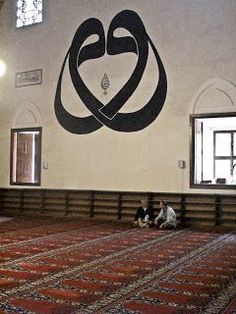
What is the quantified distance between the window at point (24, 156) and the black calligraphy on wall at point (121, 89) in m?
1.28

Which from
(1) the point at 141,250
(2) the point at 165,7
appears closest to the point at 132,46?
(2) the point at 165,7

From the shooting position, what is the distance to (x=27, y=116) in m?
10.7

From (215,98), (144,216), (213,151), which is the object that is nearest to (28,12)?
(215,98)

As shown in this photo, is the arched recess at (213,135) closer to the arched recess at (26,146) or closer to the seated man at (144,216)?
the seated man at (144,216)

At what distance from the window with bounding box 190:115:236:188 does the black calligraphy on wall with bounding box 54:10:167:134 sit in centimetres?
106

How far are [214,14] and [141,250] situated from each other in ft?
17.1

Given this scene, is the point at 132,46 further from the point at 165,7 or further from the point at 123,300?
the point at 123,300

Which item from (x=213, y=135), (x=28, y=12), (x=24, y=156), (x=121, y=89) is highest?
(x=28, y=12)

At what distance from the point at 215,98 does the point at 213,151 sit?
9.09 feet

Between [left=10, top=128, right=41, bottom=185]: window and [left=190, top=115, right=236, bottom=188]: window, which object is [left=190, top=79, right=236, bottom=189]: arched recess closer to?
[left=190, top=115, right=236, bottom=188]: window

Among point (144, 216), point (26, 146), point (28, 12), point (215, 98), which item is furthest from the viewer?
point (26, 146)

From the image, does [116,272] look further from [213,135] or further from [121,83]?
[213,135]

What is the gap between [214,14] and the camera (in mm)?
8688

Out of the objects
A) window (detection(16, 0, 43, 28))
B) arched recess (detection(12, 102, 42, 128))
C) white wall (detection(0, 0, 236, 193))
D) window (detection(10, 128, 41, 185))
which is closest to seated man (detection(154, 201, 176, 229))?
white wall (detection(0, 0, 236, 193))
